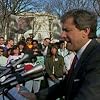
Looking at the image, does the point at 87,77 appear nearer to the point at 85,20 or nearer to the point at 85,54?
the point at 85,54

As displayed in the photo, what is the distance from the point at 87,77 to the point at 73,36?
24.1 inches

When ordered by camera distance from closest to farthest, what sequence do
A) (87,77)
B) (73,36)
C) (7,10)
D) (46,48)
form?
1. (87,77)
2. (73,36)
3. (46,48)
4. (7,10)

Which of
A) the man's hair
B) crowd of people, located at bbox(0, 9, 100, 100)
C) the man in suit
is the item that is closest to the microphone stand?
crowd of people, located at bbox(0, 9, 100, 100)

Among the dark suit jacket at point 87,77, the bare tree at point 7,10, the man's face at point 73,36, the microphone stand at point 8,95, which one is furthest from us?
the bare tree at point 7,10

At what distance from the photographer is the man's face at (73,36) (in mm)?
3730

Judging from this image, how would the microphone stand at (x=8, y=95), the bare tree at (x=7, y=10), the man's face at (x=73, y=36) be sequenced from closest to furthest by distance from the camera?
1. the microphone stand at (x=8, y=95)
2. the man's face at (x=73, y=36)
3. the bare tree at (x=7, y=10)

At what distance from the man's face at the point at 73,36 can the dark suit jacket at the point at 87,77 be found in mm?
136

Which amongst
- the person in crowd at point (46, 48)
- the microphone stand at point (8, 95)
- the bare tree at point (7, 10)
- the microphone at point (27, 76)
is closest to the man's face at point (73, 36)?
the microphone at point (27, 76)

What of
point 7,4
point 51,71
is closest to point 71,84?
point 51,71

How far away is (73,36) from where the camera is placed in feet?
12.3

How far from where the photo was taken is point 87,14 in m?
3.79

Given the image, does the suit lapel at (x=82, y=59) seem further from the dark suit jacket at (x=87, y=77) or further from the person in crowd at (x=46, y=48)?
the person in crowd at (x=46, y=48)

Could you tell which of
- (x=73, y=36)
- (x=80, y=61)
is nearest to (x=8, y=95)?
(x=80, y=61)

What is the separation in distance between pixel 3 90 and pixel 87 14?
101 cm
